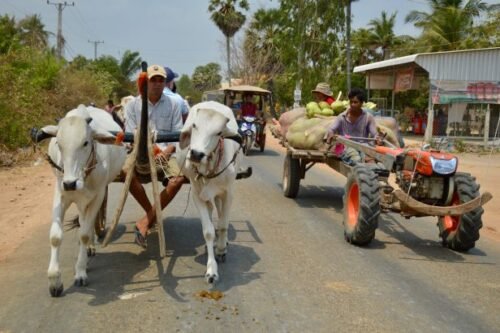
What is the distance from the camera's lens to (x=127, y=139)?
579 centimetres

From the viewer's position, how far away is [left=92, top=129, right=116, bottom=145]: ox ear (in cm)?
484

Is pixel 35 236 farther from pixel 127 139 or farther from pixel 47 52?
pixel 47 52

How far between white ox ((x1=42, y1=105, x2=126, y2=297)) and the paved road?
0.30 m

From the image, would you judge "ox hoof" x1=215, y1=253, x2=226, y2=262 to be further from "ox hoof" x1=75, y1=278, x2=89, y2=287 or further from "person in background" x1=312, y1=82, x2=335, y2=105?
"person in background" x1=312, y1=82, x2=335, y2=105

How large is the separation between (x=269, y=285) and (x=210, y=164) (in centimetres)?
127

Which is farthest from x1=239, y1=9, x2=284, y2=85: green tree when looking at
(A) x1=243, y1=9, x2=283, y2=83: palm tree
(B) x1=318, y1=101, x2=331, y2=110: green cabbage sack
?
(B) x1=318, y1=101, x2=331, y2=110: green cabbage sack

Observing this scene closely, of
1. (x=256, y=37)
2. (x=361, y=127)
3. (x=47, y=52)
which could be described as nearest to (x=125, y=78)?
(x=256, y=37)

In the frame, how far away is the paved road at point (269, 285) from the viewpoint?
4359mm

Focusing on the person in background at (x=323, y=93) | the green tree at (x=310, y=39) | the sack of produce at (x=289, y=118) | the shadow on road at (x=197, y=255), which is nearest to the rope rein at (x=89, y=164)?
the shadow on road at (x=197, y=255)

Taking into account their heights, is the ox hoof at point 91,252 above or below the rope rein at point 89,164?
below

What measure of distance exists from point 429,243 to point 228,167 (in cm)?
304

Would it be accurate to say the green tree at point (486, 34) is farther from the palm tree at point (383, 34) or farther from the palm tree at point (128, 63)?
the palm tree at point (128, 63)

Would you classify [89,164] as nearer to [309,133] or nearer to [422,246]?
[422,246]

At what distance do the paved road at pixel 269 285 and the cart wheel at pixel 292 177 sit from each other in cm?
186
